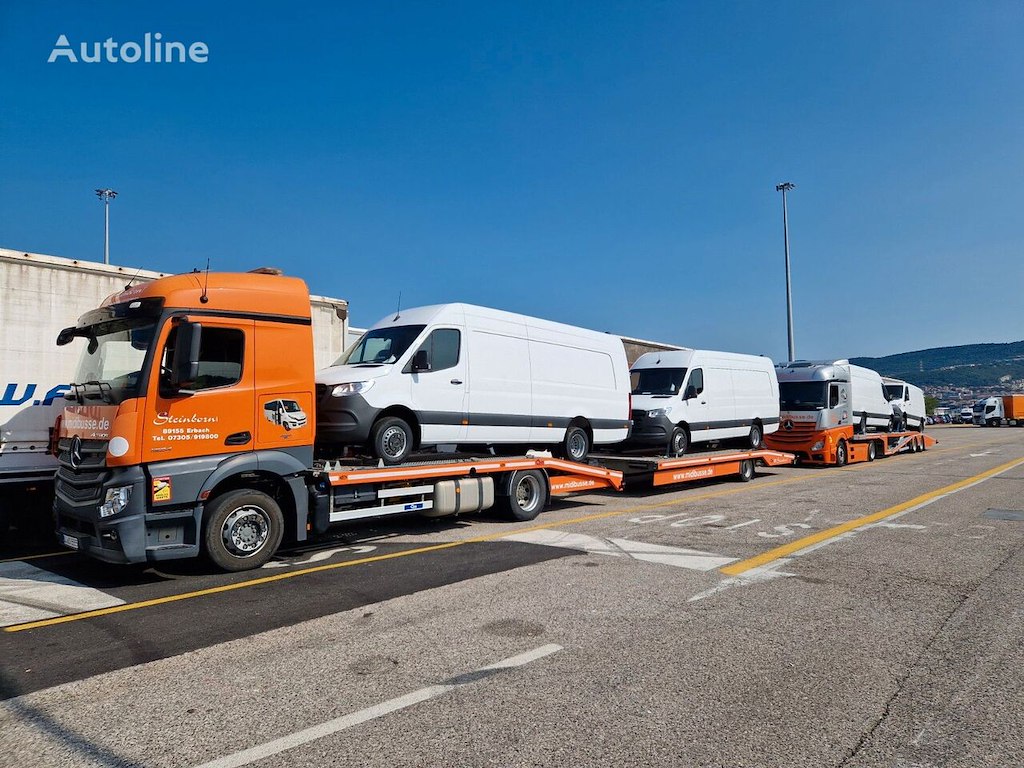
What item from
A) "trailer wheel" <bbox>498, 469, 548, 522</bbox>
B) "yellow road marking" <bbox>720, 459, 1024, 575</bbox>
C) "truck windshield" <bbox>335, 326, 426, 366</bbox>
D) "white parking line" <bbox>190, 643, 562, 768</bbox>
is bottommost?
"yellow road marking" <bbox>720, 459, 1024, 575</bbox>

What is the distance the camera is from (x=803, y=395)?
20672mm

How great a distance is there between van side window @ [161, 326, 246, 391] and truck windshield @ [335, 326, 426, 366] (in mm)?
2224

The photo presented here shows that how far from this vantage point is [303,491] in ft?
24.7

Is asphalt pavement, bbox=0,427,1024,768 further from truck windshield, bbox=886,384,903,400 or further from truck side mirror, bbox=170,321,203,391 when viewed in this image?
truck windshield, bbox=886,384,903,400

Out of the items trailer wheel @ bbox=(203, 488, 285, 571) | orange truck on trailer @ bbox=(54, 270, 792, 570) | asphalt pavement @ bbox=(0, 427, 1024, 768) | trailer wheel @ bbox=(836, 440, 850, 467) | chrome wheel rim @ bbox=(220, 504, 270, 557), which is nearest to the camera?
asphalt pavement @ bbox=(0, 427, 1024, 768)

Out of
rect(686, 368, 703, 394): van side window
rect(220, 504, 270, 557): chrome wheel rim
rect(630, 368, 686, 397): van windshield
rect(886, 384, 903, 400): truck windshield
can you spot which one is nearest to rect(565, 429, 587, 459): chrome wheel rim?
rect(630, 368, 686, 397): van windshield

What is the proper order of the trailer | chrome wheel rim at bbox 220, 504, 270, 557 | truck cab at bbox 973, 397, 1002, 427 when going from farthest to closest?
truck cab at bbox 973, 397, 1002, 427, the trailer, chrome wheel rim at bbox 220, 504, 270, 557

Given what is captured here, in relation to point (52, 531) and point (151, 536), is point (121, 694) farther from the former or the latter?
point (52, 531)

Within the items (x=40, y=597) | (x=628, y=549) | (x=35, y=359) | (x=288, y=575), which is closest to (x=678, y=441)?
(x=628, y=549)

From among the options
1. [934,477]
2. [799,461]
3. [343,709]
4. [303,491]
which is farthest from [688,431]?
[343,709]

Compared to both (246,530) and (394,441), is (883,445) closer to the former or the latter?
(394,441)

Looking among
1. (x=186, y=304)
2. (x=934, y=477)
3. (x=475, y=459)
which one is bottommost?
(x=934, y=477)

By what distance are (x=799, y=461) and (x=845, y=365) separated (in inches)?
131

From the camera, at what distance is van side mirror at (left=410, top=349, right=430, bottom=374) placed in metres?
9.02
